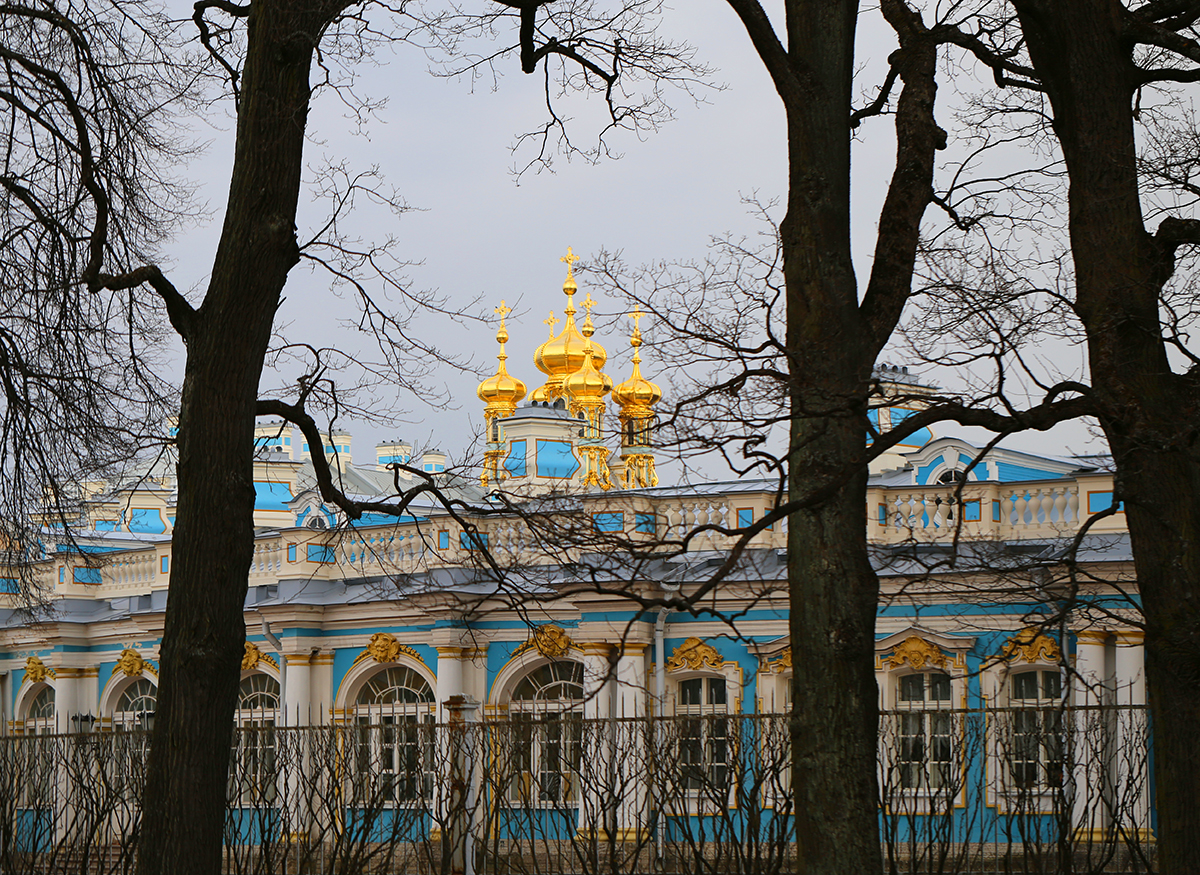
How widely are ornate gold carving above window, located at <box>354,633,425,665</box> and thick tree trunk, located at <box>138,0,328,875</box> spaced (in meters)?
13.1

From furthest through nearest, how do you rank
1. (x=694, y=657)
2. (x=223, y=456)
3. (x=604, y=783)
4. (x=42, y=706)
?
(x=42, y=706)
(x=694, y=657)
(x=604, y=783)
(x=223, y=456)

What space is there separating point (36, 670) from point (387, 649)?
7.27 metres

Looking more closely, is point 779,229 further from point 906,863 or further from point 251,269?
point 906,863

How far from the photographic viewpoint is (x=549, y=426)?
4544 centimetres

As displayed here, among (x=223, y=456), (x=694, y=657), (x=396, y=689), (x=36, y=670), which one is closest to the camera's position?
(x=223, y=456)

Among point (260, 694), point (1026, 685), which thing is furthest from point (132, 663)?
point (1026, 685)

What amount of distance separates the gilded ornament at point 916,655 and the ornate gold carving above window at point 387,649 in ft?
21.4

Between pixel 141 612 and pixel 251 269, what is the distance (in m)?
16.9

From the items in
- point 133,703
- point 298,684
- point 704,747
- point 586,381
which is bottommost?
point 704,747

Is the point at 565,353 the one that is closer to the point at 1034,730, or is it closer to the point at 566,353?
the point at 566,353

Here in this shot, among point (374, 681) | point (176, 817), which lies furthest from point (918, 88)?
point (374, 681)

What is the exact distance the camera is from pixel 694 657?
754 inches

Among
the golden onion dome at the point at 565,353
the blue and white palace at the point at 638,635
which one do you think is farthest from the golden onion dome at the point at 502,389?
the blue and white palace at the point at 638,635

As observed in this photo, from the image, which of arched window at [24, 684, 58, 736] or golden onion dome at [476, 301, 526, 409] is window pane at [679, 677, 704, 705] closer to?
arched window at [24, 684, 58, 736]
